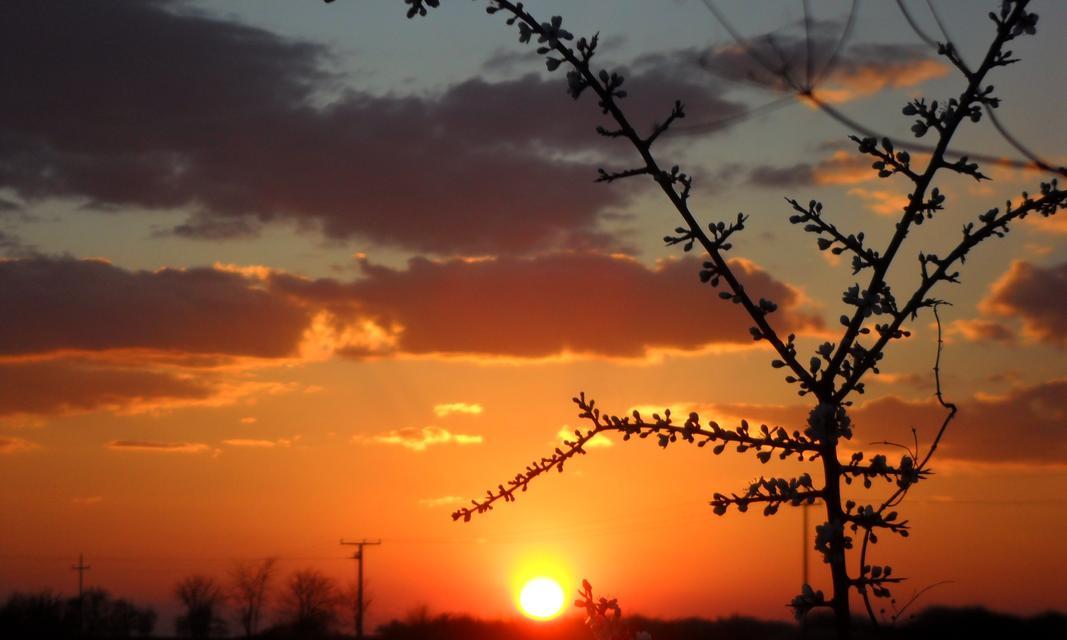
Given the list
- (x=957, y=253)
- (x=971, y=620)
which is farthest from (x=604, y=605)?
(x=971, y=620)

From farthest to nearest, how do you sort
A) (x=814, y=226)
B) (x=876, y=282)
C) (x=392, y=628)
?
1. (x=392, y=628)
2. (x=814, y=226)
3. (x=876, y=282)

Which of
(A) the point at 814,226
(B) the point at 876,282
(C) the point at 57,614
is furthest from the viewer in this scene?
(C) the point at 57,614

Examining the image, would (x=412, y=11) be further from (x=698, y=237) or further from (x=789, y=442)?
(x=789, y=442)

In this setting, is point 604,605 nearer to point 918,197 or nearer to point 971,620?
point 918,197

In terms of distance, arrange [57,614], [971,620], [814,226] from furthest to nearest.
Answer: [57,614] < [971,620] < [814,226]

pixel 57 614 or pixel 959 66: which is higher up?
pixel 959 66

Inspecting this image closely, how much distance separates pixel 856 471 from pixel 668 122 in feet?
4.76

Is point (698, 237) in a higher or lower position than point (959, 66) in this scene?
lower

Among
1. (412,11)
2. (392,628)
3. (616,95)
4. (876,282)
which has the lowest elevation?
(392,628)

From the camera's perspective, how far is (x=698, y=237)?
4.23 m

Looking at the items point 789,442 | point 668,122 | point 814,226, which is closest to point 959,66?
point 814,226

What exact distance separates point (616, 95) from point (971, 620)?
183 ft

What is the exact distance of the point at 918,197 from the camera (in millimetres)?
4324

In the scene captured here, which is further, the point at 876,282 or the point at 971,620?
the point at 971,620
